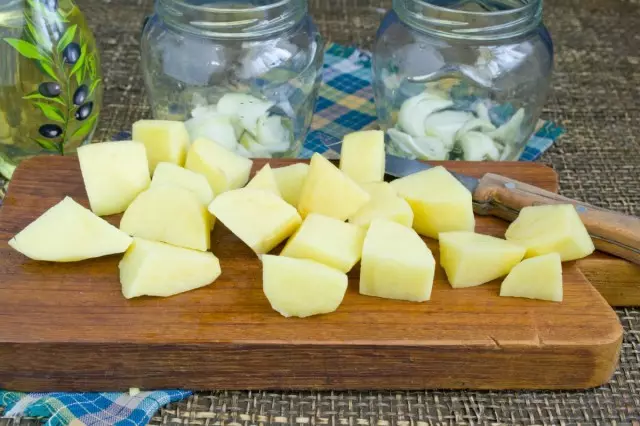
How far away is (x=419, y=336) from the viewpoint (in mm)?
A: 1269

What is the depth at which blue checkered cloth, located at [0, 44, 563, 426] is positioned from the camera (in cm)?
126

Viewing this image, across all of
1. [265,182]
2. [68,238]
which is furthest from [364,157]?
[68,238]

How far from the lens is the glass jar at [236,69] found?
1.70 meters

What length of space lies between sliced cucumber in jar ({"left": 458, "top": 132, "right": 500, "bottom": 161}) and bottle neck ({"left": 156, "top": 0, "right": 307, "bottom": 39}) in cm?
46

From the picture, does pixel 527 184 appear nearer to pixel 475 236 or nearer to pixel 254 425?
pixel 475 236

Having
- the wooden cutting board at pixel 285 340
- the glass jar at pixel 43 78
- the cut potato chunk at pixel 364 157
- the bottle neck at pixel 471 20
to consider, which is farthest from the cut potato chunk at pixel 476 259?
the glass jar at pixel 43 78

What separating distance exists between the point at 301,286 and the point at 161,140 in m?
0.49

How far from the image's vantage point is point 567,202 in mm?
1525

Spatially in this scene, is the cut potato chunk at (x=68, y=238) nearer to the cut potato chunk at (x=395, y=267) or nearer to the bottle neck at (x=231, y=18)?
the cut potato chunk at (x=395, y=267)

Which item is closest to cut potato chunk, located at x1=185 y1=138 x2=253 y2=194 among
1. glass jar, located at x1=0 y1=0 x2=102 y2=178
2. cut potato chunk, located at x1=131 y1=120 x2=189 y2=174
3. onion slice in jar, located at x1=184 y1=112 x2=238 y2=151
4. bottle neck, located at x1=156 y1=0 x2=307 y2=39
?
cut potato chunk, located at x1=131 y1=120 x2=189 y2=174

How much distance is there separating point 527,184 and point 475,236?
0.24m

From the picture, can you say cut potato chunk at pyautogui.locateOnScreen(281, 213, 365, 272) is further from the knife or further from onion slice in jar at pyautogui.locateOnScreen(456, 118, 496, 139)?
onion slice in jar at pyautogui.locateOnScreen(456, 118, 496, 139)

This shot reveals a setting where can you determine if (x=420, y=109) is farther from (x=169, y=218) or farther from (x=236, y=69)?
(x=169, y=218)

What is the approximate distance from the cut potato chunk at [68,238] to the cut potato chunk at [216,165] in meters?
0.24
